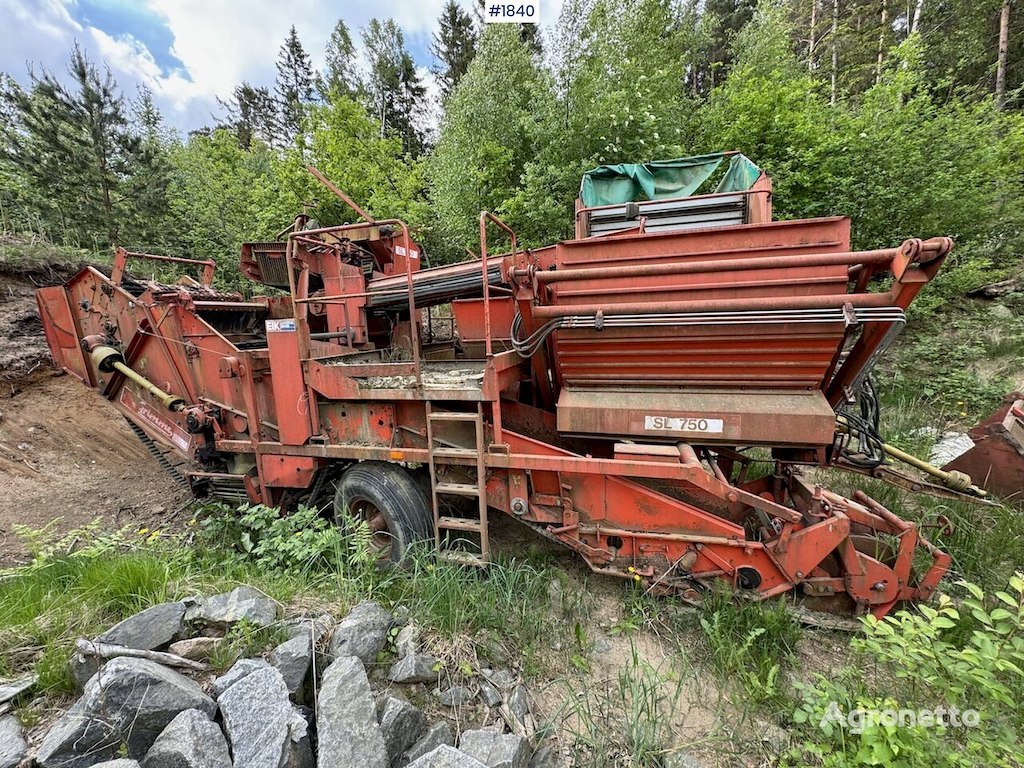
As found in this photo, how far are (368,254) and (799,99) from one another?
26.9 feet

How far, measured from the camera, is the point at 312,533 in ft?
10.9

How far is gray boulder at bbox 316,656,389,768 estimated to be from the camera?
175 centimetres

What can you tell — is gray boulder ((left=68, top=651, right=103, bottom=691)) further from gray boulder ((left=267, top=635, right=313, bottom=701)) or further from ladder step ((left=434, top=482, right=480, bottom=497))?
ladder step ((left=434, top=482, right=480, bottom=497))

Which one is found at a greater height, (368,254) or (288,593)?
(368,254)

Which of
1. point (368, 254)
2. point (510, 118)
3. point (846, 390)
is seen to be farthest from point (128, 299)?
point (510, 118)

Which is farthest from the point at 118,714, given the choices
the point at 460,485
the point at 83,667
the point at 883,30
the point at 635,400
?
the point at 883,30

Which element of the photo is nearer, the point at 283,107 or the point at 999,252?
the point at 999,252

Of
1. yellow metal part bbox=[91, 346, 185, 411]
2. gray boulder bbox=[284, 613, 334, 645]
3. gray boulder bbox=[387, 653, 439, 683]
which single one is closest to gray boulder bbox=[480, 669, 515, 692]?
gray boulder bbox=[387, 653, 439, 683]

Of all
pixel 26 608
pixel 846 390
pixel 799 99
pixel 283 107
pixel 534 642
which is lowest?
pixel 534 642

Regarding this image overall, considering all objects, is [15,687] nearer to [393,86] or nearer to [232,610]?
[232,610]

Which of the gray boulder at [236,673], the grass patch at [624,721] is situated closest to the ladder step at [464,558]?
the grass patch at [624,721]

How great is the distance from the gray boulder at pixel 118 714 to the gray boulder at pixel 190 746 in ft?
0.25

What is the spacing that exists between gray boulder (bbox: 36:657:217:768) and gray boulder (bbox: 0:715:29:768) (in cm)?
8

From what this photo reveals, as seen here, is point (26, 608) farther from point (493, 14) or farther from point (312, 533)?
point (493, 14)
